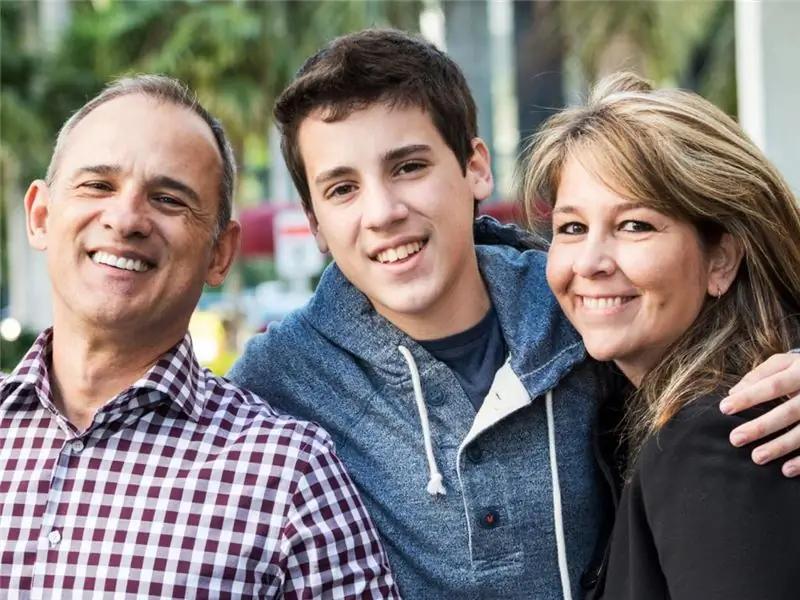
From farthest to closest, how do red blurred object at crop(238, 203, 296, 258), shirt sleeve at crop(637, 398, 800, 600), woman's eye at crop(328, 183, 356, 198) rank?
red blurred object at crop(238, 203, 296, 258)
woman's eye at crop(328, 183, 356, 198)
shirt sleeve at crop(637, 398, 800, 600)

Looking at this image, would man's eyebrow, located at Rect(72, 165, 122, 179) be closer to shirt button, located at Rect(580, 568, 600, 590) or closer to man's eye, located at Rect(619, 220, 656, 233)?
man's eye, located at Rect(619, 220, 656, 233)

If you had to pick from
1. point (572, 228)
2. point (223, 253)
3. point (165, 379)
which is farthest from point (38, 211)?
point (572, 228)

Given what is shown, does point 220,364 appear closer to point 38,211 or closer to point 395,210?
point 38,211

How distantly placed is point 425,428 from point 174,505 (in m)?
0.60

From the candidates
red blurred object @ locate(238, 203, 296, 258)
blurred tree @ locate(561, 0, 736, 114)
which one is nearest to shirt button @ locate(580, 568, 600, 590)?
blurred tree @ locate(561, 0, 736, 114)

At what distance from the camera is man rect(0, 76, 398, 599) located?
8.31 feet

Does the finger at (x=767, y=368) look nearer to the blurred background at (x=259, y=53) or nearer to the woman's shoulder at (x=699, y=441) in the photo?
the woman's shoulder at (x=699, y=441)

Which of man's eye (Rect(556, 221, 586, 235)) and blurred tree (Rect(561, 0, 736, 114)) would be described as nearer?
man's eye (Rect(556, 221, 586, 235))

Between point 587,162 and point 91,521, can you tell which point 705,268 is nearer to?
point 587,162

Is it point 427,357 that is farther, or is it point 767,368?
point 427,357

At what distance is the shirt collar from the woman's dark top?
3.36ft

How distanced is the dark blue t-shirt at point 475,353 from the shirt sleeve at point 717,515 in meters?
0.70

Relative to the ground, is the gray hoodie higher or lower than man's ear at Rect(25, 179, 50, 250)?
lower

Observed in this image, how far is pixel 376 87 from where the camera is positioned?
2.88m
